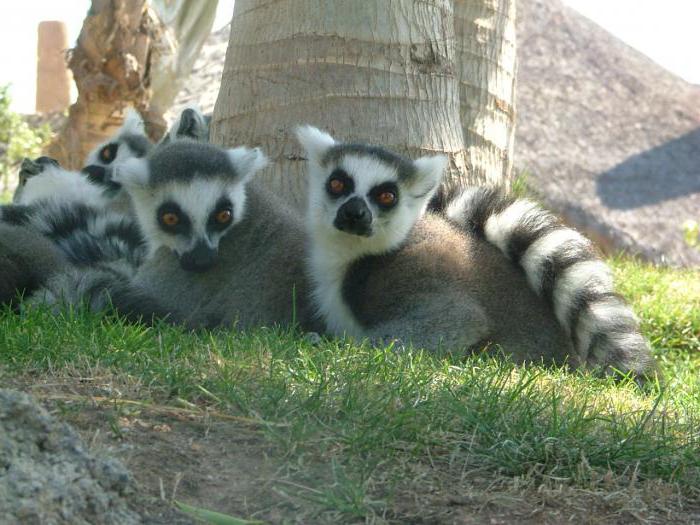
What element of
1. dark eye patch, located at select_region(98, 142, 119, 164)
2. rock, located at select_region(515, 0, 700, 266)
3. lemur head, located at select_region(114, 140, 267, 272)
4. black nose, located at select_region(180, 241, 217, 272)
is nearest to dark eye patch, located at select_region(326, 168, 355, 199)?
lemur head, located at select_region(114, 140, 267, 272)

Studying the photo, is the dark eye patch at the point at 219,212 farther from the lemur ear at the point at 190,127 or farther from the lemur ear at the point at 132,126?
the lemur ear at the point at 132,126

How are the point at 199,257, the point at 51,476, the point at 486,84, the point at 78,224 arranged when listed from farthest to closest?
the point at 486,84 → the point at 78,224 → the point at 199,257 → the point at 51,476

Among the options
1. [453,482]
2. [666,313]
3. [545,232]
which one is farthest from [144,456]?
[666,313]

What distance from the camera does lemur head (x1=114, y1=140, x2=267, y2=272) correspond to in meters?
5.71

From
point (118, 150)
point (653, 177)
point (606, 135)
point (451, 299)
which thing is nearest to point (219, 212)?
point (451, 299)

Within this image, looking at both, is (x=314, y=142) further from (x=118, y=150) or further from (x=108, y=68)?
(x=108, y=68)

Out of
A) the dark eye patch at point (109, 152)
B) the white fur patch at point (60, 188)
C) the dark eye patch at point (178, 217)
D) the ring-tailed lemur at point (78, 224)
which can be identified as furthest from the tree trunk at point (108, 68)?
the dark eye patch at point (178, 217)

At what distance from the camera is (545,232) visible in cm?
576

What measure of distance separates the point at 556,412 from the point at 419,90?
3.37 m

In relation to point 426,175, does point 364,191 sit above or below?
below

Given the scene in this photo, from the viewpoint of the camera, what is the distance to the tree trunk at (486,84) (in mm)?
7438

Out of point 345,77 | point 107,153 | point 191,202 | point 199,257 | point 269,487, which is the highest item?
point 345,77

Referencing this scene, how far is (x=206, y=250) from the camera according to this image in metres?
5.68

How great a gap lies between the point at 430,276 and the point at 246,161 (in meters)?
1.38
